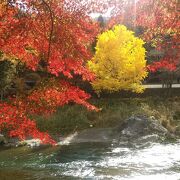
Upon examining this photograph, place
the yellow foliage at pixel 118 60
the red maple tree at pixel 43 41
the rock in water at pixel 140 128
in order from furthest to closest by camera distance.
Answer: the yellow foliage at pixel 118 60, the rock in water at pixel 140 128, the red maple tree at pixel 43 41

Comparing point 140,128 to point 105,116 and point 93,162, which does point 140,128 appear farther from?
point 93,162

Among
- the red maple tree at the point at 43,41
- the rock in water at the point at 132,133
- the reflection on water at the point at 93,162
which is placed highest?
the red maple tree at the point at 43,41

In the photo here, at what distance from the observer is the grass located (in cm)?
2552

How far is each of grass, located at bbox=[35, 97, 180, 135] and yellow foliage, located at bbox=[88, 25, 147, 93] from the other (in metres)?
1.91

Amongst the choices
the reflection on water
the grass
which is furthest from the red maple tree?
the grass

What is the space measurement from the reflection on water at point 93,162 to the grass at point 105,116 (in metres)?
5.20

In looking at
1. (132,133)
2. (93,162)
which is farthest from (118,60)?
(93,162)

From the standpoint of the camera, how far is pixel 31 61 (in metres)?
12.0

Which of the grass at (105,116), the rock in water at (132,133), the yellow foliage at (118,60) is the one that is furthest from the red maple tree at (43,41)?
the yellow foliage at (118,60)

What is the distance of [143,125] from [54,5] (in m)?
15.1

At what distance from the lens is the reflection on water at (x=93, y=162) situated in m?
13.9

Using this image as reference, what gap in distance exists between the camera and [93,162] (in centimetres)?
1608

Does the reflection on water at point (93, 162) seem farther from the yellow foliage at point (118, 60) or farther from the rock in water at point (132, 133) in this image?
the yellow foliage at point (118, 60)

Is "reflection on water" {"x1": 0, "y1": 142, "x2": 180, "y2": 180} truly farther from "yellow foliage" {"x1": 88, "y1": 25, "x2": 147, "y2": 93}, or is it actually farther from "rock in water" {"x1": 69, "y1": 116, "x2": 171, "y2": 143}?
"yellow foliage" {"x1": 88, "y1": 25, "x2": 147, "y2": 93}
